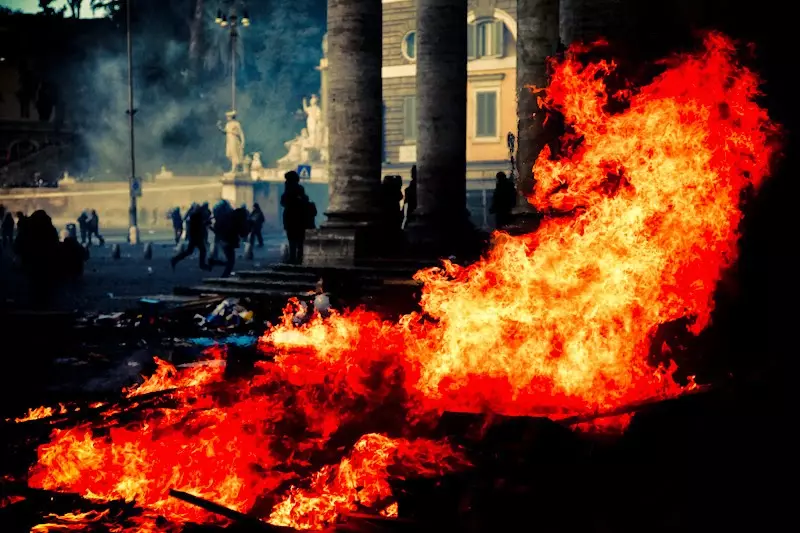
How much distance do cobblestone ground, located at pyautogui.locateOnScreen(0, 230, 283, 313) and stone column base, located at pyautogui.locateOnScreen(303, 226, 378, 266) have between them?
127 centimetres

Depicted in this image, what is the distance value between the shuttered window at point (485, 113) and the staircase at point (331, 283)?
27.7m

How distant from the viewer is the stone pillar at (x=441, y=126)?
18.1m

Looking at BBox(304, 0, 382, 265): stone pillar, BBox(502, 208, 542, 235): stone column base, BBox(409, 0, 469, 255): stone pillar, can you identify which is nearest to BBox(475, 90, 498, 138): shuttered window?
BBox(409, 0, 469, 255): stone pillar

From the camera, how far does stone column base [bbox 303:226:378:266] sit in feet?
54.0

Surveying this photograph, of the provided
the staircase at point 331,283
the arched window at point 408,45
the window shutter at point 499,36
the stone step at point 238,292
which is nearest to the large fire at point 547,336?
the staircase at point 331,283

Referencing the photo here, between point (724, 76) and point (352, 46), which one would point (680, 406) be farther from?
point (352, 46)

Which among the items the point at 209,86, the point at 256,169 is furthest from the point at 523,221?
the point at 209,86

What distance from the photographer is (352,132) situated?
1642cm

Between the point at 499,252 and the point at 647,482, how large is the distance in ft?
9.68

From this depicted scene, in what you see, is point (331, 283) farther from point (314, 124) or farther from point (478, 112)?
point (314, 124)

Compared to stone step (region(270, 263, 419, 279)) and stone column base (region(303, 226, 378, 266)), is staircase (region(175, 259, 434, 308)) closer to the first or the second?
stone step (region(270, 263, 419, 279))

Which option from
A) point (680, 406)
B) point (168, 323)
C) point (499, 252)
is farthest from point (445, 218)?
point (680, 406)

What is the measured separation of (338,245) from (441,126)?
136 inches

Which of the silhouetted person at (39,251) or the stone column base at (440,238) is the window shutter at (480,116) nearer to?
the stone column base at (440,238)
